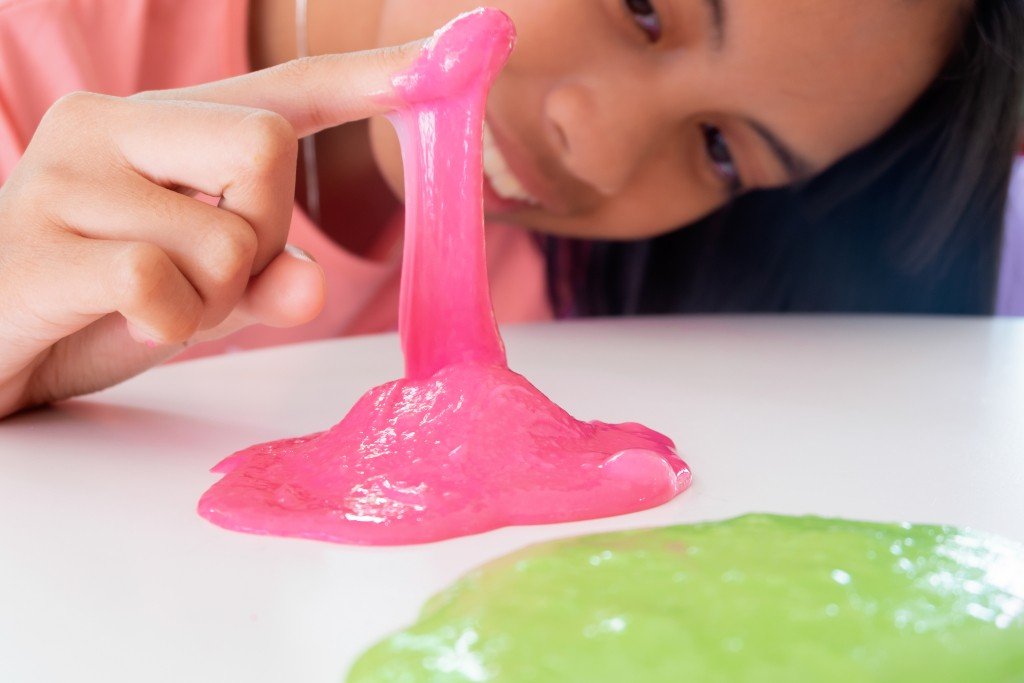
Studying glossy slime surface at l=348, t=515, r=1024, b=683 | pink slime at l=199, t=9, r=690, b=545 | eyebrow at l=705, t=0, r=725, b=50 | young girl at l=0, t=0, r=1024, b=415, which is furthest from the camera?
eyebrow at l=705, t=0, r=725, b=50

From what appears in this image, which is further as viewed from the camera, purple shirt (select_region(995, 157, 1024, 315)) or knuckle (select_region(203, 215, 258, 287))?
purple shirt (select_region(995, 157, 1024, 315))

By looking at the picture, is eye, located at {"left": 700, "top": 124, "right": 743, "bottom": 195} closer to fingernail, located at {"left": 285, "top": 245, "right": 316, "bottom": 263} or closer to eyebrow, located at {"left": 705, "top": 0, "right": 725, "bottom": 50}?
eyebrow, located at {"left": 705, "top": 0, "right": 725, "bottom": 50}

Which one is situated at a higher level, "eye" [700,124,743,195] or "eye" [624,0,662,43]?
"eye" [624,0,662,43]

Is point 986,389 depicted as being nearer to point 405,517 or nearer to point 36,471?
point 405,517

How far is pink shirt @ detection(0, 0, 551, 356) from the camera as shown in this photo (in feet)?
3.58

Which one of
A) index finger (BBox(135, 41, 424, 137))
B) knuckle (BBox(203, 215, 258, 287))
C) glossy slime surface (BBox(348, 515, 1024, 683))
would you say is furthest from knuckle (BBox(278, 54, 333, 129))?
glossy slime surface (BBox(348, 515, 1024, 683))

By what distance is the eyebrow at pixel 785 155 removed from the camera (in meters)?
1.11

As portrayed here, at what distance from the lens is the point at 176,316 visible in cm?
55

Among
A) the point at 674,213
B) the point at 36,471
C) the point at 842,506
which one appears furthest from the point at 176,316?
the point at 674,213

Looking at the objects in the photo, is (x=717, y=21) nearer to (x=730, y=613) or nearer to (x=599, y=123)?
(x=599, y=123)

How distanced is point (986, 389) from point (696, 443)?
0.31 meters

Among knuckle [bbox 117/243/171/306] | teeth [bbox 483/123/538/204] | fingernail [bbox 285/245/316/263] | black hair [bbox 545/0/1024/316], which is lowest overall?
black hair [bbox 545/0/1024/316]

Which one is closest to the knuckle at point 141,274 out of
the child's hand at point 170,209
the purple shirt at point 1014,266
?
the child's hand at point 170,209

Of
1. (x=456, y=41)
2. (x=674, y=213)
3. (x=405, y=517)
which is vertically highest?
(x=456, y=41)
